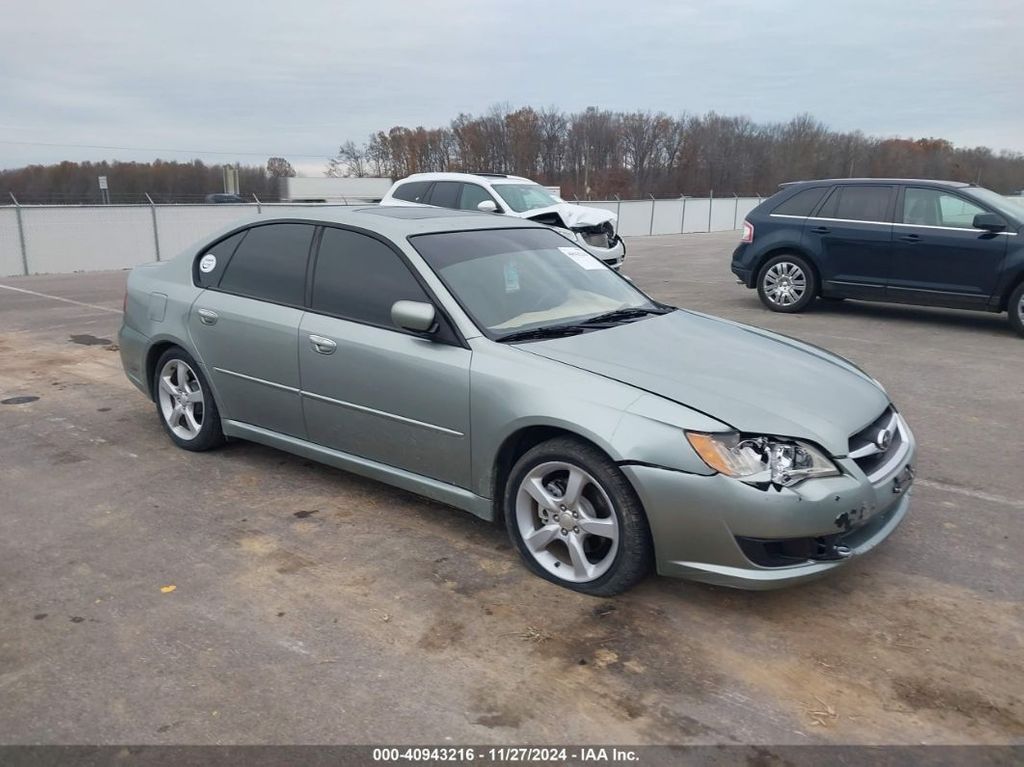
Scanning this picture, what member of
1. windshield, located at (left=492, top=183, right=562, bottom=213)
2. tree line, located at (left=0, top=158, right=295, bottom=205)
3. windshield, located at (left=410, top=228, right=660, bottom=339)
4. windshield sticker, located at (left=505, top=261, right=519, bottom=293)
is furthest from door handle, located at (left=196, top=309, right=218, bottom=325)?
tree line, located at (left=0, top=158, right=295, bottom=205)

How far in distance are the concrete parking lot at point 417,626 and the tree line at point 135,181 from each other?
2660cm

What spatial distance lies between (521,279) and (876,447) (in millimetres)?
1916

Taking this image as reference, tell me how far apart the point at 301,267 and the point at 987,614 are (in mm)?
3686

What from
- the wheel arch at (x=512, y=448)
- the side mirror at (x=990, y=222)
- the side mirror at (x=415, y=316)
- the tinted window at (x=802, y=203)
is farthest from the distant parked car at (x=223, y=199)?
the wheel arch at (x=512, y=448)

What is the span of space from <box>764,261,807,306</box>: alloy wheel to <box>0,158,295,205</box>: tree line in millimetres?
24404

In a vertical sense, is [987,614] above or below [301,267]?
below

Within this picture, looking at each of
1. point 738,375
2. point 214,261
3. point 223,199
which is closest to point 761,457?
point 738,375

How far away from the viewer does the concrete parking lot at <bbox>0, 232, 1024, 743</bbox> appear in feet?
8.74

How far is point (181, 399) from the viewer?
521 centimetres

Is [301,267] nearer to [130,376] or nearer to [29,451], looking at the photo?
[130,376]

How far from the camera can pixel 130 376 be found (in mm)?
5574

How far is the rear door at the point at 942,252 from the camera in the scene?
8969mm

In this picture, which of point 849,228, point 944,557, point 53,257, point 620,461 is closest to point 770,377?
point 620,461

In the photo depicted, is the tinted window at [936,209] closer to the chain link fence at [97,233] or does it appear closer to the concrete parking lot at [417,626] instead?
the concrete parking lot at [417,626]
